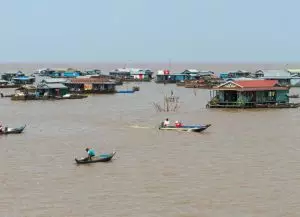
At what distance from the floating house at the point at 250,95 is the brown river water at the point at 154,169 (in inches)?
93.7

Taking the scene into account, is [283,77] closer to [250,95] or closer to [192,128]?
[250,95]

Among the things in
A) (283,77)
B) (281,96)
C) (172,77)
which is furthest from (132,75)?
(281,96)

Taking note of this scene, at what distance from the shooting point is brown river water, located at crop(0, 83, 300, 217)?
45.2 feet

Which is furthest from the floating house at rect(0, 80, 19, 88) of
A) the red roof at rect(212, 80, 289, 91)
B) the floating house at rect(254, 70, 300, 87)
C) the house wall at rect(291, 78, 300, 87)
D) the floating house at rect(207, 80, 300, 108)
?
the red roof at rect(212, 80, 289, 91)

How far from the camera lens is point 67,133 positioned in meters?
25.4

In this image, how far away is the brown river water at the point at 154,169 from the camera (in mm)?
13773

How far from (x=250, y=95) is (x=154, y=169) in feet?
56.1

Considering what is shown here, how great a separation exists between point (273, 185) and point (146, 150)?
20.7ft

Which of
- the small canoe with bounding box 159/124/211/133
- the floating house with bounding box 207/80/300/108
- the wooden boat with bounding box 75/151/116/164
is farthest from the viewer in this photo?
the floating house with bounding box 207/80/300/108

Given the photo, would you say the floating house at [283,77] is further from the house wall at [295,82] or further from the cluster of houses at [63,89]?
the cluster of houses at [63,89]

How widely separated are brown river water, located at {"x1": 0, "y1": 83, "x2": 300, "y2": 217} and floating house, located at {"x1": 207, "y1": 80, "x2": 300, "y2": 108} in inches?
93.7

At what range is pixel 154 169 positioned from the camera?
690 inches

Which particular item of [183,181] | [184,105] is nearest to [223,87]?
[184,105]

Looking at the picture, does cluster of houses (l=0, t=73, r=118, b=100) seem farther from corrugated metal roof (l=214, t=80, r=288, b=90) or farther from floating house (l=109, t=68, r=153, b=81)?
floating house (l=109, t=68, r=153, b=81)
